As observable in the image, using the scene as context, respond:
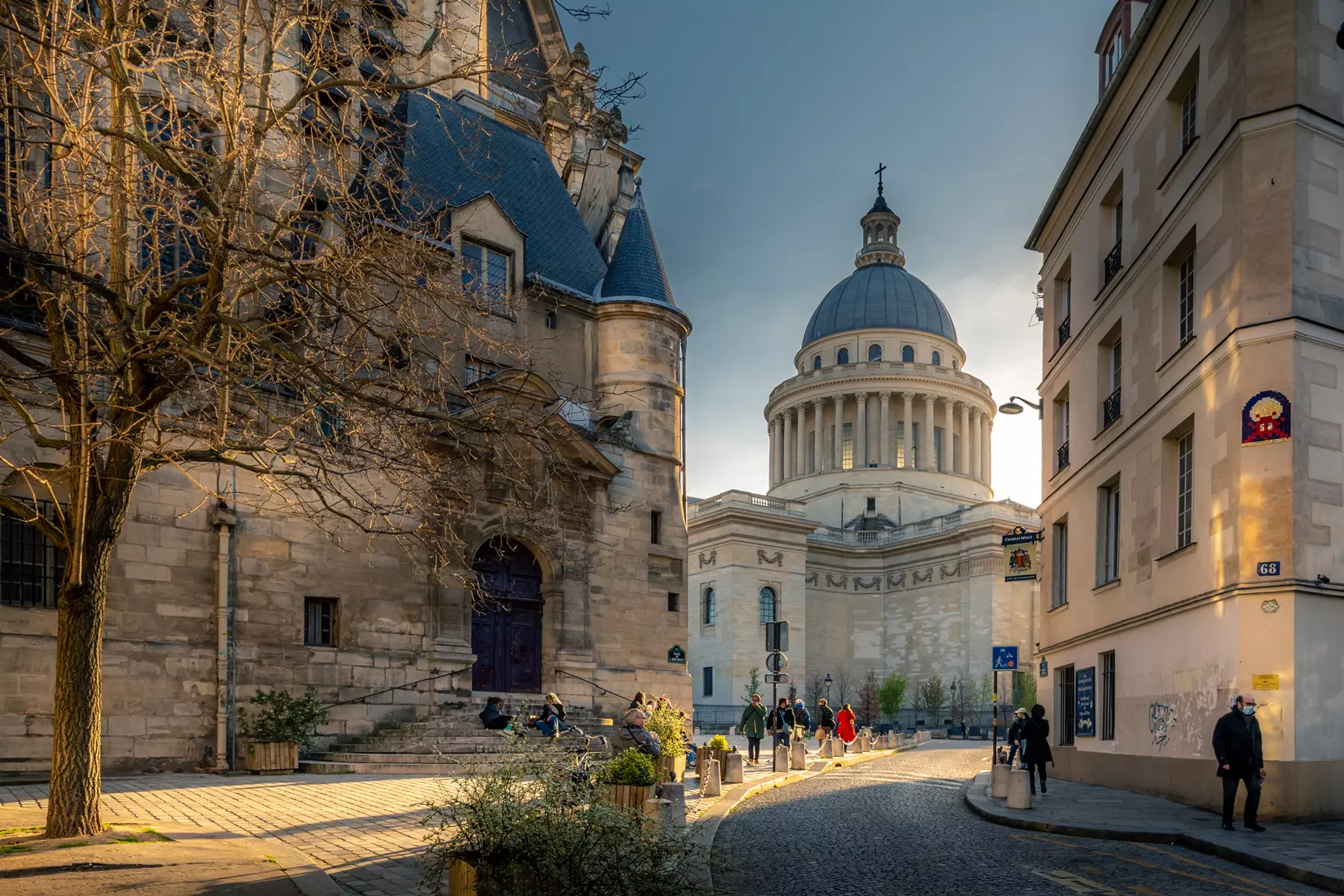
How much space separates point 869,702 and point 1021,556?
45.7m

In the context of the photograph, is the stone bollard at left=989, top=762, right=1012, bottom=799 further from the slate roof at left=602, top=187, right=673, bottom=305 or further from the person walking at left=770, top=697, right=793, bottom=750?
the slate roof at left=602, top=187, right=673, bottom=305

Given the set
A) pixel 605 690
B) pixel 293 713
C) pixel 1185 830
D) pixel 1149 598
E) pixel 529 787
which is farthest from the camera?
pixel 605 690

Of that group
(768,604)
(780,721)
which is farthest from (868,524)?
(780,721)

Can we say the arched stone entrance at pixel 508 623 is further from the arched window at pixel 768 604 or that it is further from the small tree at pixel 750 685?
the arched window at pixel 768 604

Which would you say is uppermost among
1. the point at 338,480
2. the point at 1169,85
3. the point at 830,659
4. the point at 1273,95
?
the point at 1169,85

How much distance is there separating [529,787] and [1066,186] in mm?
20813

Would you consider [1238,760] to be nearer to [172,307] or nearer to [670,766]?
[670,766]

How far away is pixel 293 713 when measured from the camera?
21156mm

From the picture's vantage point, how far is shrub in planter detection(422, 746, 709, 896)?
6.62 m

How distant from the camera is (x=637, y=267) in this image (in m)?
32.8

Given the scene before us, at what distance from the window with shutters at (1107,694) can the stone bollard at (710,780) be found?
7.33 meters

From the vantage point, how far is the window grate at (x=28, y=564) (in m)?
19.1

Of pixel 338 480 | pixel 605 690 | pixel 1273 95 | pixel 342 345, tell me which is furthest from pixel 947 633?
pixel 342 345

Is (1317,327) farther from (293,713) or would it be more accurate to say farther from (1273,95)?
(293,713)
